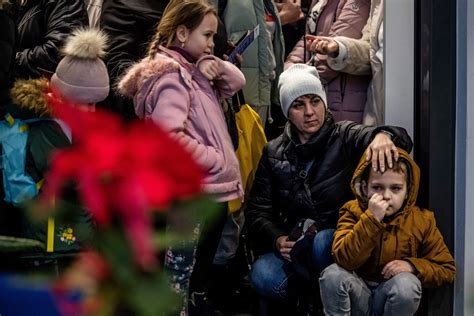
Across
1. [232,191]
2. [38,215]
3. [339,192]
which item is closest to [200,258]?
[232,191]

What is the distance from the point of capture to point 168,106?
3230 mm

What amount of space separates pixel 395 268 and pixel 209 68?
3.23 ft

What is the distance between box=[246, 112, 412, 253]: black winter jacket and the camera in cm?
359

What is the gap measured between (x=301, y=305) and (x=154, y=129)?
10.3 ft

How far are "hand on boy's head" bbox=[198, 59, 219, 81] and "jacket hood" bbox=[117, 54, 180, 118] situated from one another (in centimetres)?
11

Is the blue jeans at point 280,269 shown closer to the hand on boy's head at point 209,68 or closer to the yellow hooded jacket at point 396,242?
the yellow hooded jacket at point 396,242

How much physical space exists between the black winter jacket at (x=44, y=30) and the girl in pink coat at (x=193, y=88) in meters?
0.39

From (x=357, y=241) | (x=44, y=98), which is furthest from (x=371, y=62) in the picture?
(x=44, y=98)

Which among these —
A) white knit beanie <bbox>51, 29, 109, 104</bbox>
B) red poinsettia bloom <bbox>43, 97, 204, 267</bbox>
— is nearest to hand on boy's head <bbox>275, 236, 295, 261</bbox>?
white knit beanie <bbox>51, 29, 109, 104</bbox>

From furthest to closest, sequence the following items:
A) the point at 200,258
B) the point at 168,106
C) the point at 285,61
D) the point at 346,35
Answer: the point at 285,61, the point at 346,35, the point at 200,258, the point at 168,106

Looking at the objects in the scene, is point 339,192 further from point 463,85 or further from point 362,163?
point 463,85

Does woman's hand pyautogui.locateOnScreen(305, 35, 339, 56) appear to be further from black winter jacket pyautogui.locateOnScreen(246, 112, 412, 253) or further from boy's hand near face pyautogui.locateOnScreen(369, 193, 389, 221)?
boy's hand near face pyautogui.locateOnScreen(369, 193, 389, 221)

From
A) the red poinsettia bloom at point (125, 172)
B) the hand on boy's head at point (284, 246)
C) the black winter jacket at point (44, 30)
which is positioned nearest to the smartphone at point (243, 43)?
the black winter jacket at point (44, 30)

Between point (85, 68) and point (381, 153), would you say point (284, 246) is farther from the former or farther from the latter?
point (85, 68)
